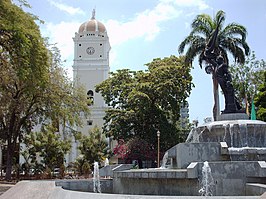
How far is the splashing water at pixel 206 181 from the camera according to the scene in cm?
870

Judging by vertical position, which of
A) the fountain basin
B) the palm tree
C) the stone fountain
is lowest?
the stone fountain

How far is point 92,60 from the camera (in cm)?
5575

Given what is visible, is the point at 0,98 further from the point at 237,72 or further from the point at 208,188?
the point at 237,72

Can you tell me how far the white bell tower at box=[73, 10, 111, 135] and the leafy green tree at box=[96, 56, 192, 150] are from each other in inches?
801

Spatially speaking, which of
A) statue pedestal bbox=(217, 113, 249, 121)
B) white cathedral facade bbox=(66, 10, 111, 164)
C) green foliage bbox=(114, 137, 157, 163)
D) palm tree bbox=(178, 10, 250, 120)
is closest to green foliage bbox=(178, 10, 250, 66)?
palm tree bbox=(178, 10, 250, 120)

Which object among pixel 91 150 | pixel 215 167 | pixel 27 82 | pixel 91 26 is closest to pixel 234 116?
pixel 215 167

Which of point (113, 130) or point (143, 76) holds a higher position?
point (143, 76)

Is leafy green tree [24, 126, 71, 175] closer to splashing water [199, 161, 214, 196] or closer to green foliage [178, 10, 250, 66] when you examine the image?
green foliage [178, 10, 250, 66]

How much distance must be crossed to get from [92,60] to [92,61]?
16 cm

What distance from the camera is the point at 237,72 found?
3541 cm

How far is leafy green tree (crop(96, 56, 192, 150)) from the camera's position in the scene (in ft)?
103

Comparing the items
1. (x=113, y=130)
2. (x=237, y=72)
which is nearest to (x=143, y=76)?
(x=113, y=130)

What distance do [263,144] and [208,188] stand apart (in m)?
4.40

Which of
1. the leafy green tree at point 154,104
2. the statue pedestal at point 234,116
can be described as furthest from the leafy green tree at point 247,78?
the statue pedestal at point 234,116
